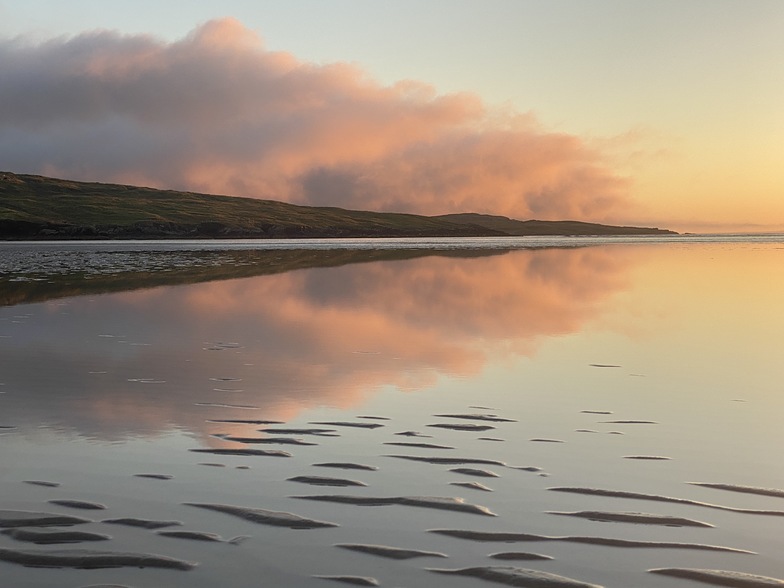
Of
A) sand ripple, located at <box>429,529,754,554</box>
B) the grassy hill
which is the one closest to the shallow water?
A: sand ripple, located at <box>429,529,754,554</box>

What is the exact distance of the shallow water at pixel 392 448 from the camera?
203 inches

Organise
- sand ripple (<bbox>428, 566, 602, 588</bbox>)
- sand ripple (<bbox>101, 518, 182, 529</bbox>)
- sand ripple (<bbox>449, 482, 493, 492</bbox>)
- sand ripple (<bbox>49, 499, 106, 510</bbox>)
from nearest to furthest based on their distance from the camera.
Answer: sand ripple (<bbox>428, 566, 602, 588</bbox>) < sand ripple (<bbox>101, 518, 182, 529</bbox>) < sand ripple (<bbox>49, 499, 106, 510</bbox>) < sand ripple (<bbox>449, 482, 493, 492</bbox>)

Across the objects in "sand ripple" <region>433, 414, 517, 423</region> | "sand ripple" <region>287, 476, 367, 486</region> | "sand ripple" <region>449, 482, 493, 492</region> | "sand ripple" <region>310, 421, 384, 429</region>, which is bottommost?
"sand ripple" <region>287, 476, 367, 486</region>

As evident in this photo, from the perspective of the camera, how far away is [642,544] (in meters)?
5.29

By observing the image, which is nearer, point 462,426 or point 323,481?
point 323,481

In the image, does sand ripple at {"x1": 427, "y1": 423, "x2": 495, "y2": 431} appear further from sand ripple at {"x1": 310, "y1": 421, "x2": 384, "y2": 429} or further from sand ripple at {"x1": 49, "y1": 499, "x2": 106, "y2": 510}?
sand ripple at {"x1": 49, "y1": 499, "x2": 106, "y2": 510}

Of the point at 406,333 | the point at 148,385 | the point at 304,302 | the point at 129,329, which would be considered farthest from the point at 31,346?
the point at 304,302

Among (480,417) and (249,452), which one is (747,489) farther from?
(249,452)

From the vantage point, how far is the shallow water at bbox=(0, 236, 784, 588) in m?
5.16

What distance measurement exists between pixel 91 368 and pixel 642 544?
9707mm

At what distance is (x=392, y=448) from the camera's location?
25.6 feet

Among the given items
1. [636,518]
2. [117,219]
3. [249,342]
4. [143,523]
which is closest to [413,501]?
[636,518]

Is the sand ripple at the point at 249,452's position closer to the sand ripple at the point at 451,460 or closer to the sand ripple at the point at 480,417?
the sand ripple at the point at 451,460

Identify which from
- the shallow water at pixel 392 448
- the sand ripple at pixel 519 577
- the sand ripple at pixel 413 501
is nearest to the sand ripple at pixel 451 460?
the shallow water at pixel 392 448
